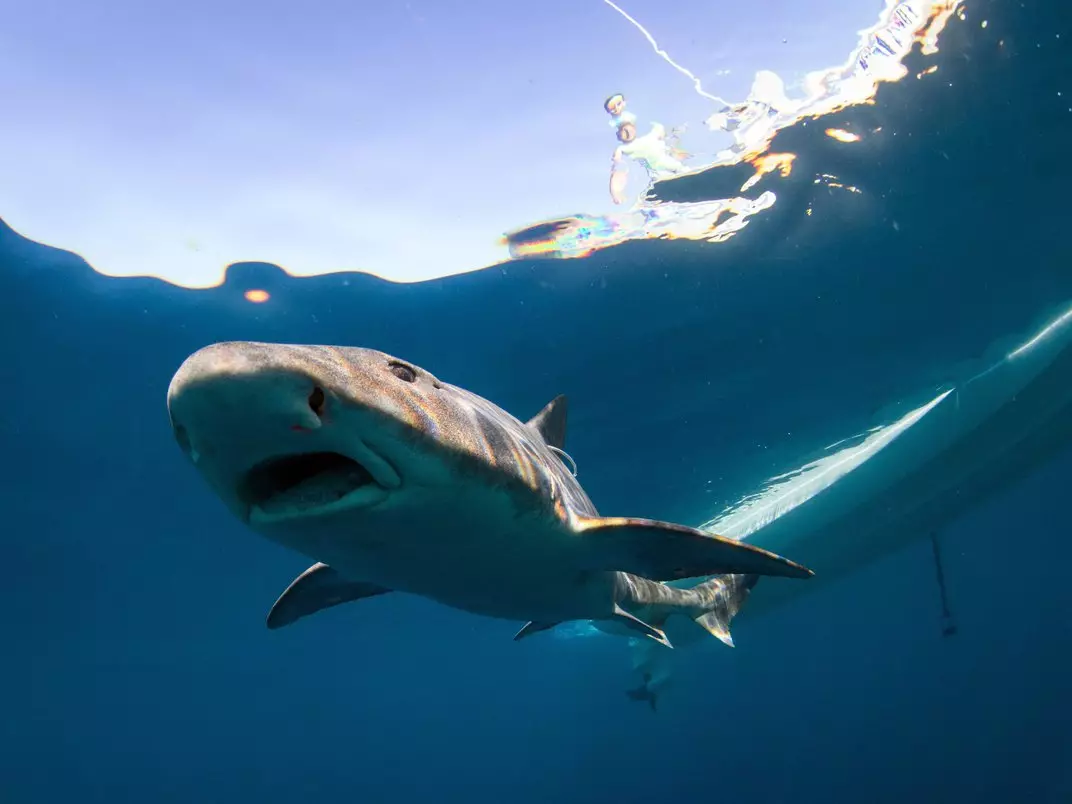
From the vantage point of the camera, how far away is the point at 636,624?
591 centimetres

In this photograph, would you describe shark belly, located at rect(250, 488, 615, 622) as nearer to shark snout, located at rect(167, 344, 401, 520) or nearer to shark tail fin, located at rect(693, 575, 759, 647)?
shark snout, located at rect(167, 344, 401, 520)

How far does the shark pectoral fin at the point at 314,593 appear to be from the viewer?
4523 millimetres

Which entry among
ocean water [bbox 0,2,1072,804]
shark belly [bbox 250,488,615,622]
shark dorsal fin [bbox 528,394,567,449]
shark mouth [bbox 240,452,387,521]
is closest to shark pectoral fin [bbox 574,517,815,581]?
shark belly [bbox 250,488,615,622]

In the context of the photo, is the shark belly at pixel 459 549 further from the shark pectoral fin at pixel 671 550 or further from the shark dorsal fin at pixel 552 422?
the shark dorsal fin at pixel 552 422

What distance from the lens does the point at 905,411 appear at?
16.6m

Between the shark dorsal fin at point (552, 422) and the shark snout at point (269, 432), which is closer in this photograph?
the shark snout at point (269, 432)

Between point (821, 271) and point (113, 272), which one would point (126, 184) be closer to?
point (113, 272)

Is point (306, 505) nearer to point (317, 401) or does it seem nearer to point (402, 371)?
point (317, 401)

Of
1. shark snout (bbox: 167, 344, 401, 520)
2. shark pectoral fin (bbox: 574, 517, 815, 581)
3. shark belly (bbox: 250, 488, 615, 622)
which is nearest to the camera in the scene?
shark snout (bbox: 167, 344, 401, 520)

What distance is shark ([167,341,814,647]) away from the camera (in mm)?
1694

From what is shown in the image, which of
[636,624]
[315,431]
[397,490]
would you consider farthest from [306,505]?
[636,624]

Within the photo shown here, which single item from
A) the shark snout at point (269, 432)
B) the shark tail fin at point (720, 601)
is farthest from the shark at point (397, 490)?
the shark tail fin at point (720, 601)

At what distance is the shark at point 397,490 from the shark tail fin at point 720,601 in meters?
3.26

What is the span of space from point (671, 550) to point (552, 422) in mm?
2919
